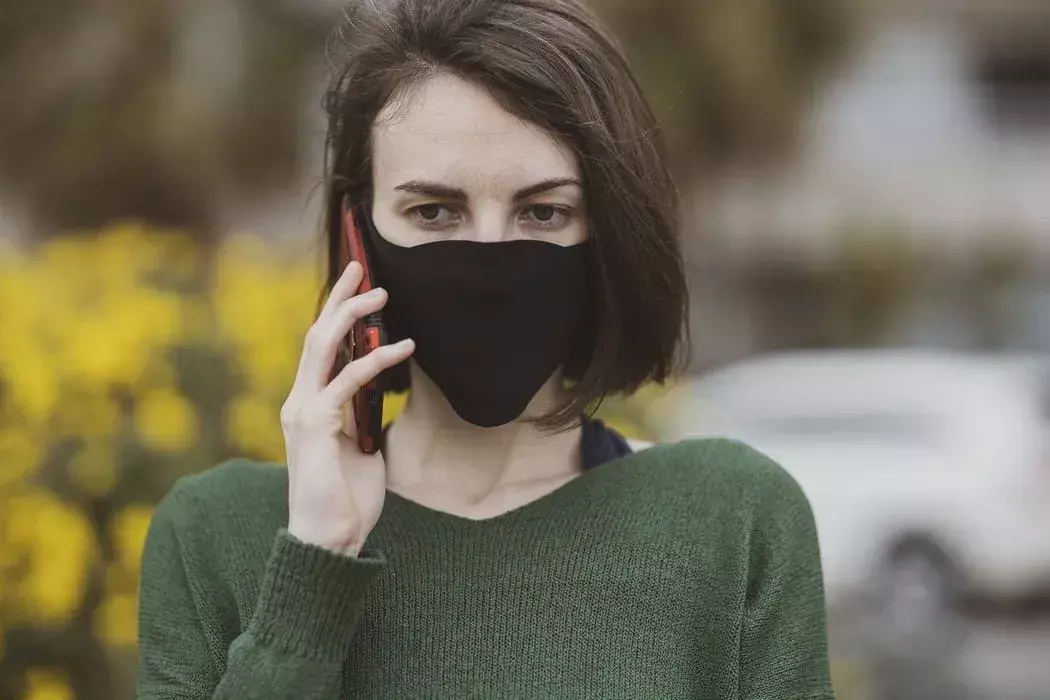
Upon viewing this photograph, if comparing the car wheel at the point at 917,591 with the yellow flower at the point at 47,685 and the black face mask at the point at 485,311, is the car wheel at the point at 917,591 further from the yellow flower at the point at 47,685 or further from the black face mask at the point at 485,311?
the black face mask at the point at 485,311

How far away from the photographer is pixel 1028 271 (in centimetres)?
1527

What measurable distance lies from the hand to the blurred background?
0.50 m

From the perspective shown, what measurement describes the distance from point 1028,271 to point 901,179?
193 cm

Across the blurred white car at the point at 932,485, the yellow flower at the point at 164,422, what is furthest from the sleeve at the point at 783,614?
the blurred white car at the point at 932,485

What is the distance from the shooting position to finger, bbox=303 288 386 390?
5.50 ft

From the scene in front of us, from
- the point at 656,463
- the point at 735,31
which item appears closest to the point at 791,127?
the point at 735,31

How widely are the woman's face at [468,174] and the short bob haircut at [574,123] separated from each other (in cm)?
2

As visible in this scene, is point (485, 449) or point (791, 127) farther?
point (791, 127)

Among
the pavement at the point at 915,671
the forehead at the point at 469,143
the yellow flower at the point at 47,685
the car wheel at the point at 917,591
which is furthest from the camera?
the car wheel at the point at 917,591

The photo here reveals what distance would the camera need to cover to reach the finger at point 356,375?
1.64 meters

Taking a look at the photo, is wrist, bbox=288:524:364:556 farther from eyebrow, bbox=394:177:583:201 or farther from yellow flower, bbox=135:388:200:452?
yellow flower, bbox=135:388:200:452

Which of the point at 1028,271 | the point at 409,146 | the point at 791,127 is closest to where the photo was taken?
the point at 409,146

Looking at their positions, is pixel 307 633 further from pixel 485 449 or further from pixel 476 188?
pixel 476 188

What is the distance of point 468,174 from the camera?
5.47ft
